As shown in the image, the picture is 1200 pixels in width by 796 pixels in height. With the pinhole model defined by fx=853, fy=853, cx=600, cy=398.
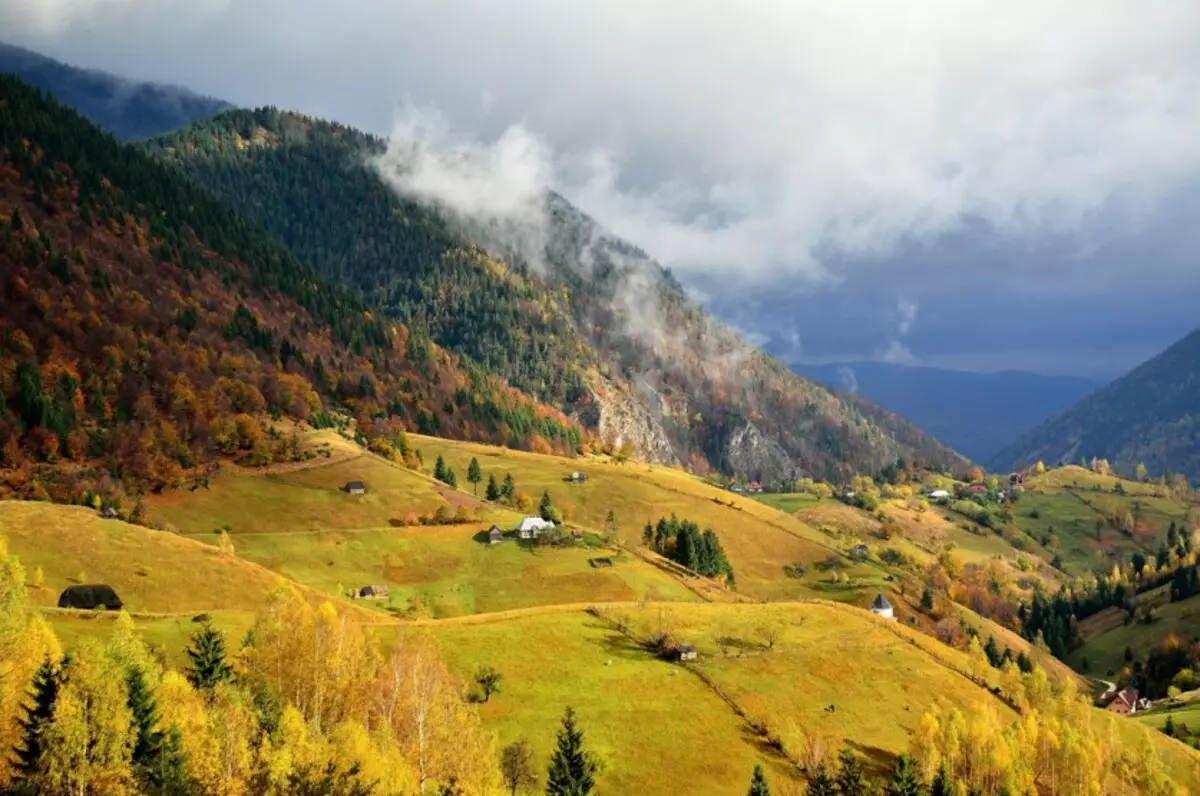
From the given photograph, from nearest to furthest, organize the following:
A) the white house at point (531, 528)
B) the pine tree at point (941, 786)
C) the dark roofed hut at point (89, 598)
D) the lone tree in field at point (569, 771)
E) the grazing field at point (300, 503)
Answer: the lone tree in field at point (569, 771)
the pine tree at point (941, 786)
the dark roofed hut at point (89, 598)
the grazing field at point (300, 503)
the white house at point (531, 528)

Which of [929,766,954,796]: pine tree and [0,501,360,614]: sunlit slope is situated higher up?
[0,501,360,614]: sunlit slope

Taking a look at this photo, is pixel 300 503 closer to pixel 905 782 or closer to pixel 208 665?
pixel 208 665

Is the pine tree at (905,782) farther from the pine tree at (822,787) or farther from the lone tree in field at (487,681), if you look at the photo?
the lone tree in field at (487,681)

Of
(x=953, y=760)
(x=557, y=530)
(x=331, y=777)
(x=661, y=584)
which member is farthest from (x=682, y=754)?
(x=557, y=530)

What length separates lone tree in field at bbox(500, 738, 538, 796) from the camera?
2835 inches

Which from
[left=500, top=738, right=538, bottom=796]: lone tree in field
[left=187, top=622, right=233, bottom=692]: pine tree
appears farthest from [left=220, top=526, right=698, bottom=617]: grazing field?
[left=500, top=738, right=538, bottom=796]: lone tree in field

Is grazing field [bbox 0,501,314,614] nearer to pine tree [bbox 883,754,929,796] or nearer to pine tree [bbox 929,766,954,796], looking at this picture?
pine tree [bbox 883,754,929,796]

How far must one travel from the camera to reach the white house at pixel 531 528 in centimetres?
16938

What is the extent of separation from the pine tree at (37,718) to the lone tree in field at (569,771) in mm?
34870

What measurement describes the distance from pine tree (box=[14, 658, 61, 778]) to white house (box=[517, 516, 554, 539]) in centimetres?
11461

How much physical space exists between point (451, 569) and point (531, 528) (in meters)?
23.4

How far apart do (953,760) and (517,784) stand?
49050 mm

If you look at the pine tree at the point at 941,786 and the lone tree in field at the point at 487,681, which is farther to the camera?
the lone tree in field at the point at 487,681

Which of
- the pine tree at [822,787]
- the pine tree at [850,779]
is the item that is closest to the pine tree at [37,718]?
the pine tree at [822,787]
